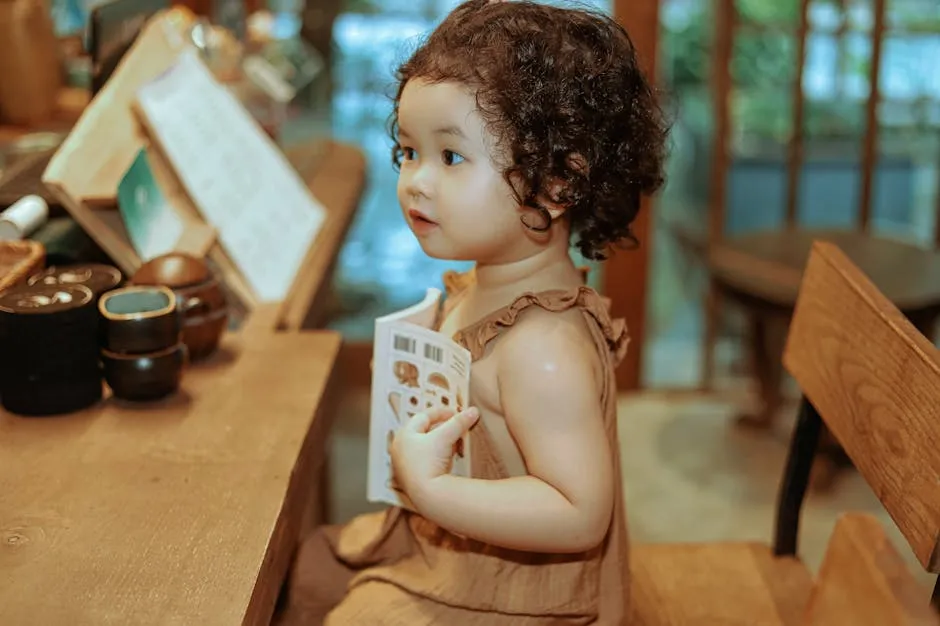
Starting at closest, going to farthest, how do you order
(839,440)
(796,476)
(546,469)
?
(546,469)
(839,440)
(796,476)

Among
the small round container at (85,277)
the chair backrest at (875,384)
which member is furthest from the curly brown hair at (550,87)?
the small round container at (85,277)

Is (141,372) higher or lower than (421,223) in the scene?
lower

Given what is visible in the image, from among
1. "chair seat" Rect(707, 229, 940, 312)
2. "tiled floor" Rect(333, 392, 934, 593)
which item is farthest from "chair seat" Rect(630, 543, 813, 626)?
"chair seat" Rect(707, 229, 940, 312)

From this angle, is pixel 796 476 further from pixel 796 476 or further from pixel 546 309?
pixel 546 309

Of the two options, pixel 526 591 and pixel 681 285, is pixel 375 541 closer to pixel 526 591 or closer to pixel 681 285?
pixel 526 591

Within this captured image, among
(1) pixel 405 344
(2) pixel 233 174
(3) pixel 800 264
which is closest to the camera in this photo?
(1) pixel 405 344

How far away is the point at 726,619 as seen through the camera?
123cm

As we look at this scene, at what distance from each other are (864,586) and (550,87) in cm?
64

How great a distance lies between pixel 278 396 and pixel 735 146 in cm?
223

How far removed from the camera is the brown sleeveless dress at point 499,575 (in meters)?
1.03

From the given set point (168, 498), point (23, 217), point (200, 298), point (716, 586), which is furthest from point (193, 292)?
point (716, 586)

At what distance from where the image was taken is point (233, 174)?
1641 millimetres

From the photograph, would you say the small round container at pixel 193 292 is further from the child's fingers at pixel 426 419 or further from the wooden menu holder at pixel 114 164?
the child's fingers at pixel 426 419

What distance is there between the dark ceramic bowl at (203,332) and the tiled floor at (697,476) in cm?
123
